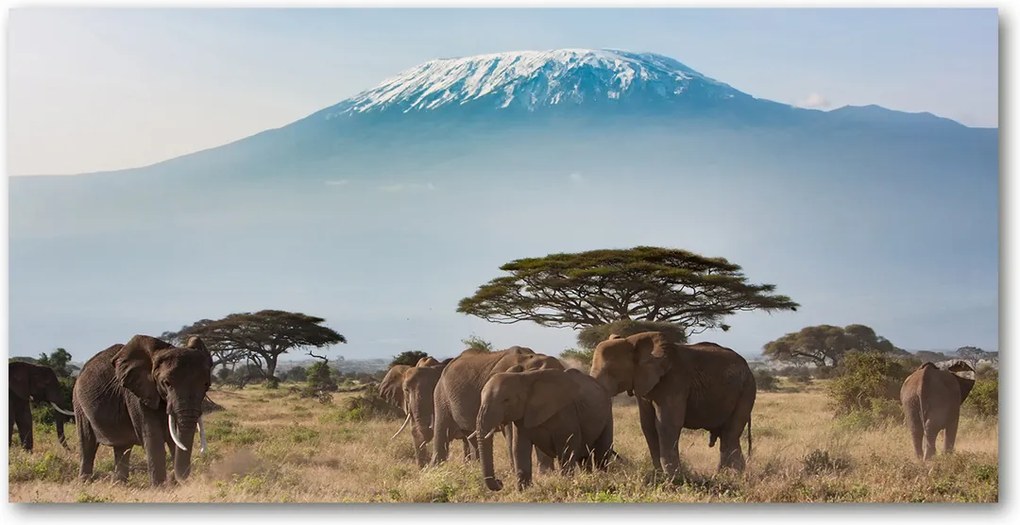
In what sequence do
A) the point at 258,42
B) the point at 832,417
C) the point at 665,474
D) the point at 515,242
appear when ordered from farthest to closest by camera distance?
the point at 515,242
the point at 832,417
the point at 258,42
the point at 665,474

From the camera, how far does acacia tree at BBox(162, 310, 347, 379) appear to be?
34344 mm

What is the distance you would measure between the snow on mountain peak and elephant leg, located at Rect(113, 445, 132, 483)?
7445 mm

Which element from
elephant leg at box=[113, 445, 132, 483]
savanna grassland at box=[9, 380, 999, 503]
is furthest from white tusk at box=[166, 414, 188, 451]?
elephant leg at box=[113, 445, 132, 483]

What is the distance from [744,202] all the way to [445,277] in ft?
24.7

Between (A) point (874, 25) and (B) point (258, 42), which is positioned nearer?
(A) point (874, 25)

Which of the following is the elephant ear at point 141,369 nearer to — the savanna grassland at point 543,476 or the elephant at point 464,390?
the savanna grassland at point 543,476

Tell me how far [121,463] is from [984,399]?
1025 centimetres

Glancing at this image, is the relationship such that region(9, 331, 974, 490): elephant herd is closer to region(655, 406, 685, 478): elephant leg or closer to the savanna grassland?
region(655, 406, 685, 478): elephant leg

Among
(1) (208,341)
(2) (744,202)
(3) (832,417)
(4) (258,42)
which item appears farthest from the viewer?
(1) (208,341)

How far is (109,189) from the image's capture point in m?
23.6

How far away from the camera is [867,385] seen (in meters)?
23.2

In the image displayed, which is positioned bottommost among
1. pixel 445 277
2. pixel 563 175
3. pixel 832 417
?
pixel 832 417

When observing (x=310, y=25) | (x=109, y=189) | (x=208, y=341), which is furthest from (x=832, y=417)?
(x=208, y=341)

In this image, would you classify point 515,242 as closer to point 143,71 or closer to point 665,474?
point 143,71
